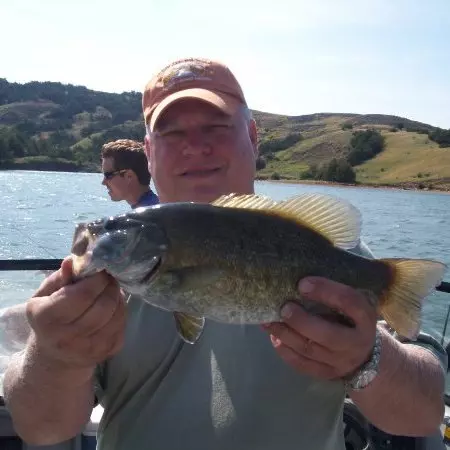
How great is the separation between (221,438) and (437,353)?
1053mm

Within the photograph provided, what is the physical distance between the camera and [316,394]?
2.26 meters

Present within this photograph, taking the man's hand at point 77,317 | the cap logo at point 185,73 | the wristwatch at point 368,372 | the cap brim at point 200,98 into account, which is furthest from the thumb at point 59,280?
the cap logo at point 185,73

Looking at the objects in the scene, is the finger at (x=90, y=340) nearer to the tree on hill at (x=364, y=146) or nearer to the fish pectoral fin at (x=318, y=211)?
the fish pectoral fin at (x=318, y=211)

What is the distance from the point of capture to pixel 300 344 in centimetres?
188

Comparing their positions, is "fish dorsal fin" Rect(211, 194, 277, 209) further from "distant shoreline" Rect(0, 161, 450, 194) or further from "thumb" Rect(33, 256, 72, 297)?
"distant shoreline" Rect(0, 161, 450, 194)

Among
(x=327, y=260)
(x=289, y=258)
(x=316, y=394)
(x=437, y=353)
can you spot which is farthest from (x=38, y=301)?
(x=437, y=353)

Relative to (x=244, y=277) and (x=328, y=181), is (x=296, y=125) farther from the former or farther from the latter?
(x=244, y=277)

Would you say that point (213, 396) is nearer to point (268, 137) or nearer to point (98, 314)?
point (98, 314)

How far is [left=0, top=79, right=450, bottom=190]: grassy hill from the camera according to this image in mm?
74562

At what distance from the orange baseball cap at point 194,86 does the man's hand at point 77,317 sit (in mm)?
1299

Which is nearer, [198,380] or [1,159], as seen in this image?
[198,380]

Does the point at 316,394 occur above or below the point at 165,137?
below

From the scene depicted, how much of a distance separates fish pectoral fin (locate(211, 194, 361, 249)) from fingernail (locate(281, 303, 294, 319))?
0.93 feet

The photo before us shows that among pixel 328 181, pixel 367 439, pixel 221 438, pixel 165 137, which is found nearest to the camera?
pixel 221 438
